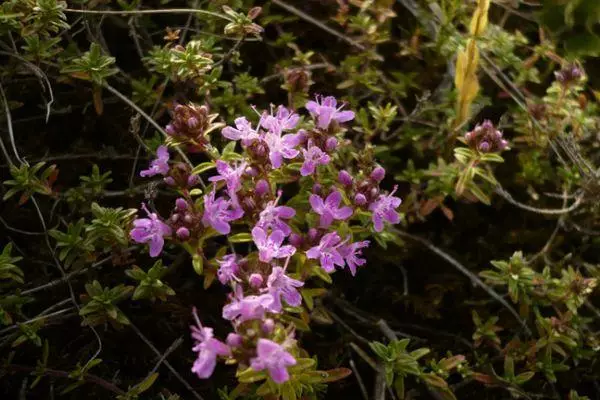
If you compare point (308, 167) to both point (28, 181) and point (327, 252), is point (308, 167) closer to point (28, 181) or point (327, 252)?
point (327, 252)

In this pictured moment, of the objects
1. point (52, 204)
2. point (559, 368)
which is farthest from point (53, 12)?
point (559, 368)

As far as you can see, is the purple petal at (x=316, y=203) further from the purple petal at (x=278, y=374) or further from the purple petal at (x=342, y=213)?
the purple petal at (x=278, y=374)

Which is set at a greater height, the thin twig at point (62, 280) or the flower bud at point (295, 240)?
the flower bud at point (295, 240)

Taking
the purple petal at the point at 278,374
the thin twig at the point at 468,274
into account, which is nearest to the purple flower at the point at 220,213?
the purple petal at the point at 278,374

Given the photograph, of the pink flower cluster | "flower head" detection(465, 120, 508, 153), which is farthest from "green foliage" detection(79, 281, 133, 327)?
"flower head" detection(465, 120, 508, 153)

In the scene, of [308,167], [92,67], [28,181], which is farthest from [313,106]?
[28,181]

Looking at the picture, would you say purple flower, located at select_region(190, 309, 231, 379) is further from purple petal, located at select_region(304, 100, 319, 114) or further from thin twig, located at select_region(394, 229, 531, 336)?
thin twig, located at select_region(394, 229, 531, 336)
